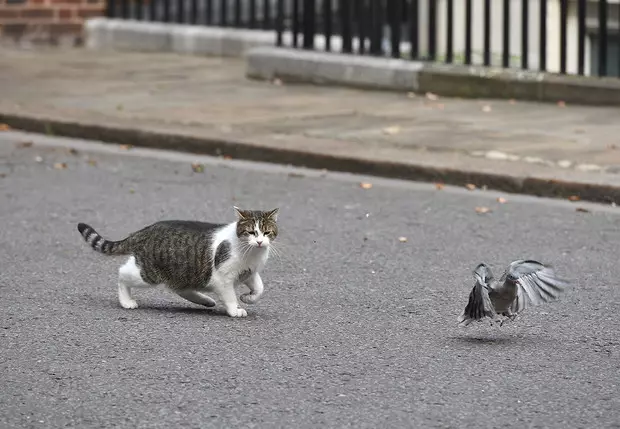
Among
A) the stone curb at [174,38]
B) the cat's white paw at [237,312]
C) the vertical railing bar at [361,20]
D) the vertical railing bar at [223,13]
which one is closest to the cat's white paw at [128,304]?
the cat's white paw at [237,312]

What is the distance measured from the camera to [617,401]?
5016 millimetres

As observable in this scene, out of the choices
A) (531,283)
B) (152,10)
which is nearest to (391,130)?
(531,283)

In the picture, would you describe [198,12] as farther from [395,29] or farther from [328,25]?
[395,29]

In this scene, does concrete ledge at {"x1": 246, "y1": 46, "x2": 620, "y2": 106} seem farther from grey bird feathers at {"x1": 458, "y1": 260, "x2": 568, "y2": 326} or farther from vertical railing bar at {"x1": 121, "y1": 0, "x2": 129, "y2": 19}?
grey bird feathers at {"x1": 458, "y1": 260, "x2": 568, "y2": 326}

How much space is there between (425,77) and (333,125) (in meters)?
2.09

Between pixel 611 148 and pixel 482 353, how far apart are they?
4.97 metres

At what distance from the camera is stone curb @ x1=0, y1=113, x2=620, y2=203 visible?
922 centimetres

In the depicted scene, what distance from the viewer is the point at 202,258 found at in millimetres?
6203

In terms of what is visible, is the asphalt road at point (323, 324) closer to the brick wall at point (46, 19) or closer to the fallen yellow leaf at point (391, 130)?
the fallen yellow leaf at point (391, 130)

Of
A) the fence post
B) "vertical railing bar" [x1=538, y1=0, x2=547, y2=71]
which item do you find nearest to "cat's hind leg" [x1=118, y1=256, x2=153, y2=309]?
"vertical railing bar" [x1=538, y1=0, x2=547, y2=71]

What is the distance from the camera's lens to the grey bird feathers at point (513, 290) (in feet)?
18.6

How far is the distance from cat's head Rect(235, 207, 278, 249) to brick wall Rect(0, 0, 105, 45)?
12207 millimetres

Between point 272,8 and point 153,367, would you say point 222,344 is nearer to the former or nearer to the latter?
point 153,367

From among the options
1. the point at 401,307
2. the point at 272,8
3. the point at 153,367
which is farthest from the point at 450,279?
the point at 272,8
